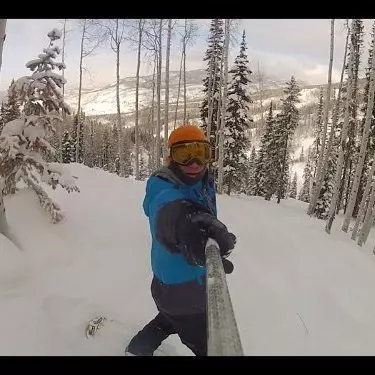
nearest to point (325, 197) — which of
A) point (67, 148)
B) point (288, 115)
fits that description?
point (288, 115)

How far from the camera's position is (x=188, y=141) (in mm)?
2379

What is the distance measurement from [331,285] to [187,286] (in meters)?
4.98

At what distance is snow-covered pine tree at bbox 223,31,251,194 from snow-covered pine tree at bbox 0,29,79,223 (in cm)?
2157

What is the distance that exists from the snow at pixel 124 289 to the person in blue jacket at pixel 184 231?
89cm

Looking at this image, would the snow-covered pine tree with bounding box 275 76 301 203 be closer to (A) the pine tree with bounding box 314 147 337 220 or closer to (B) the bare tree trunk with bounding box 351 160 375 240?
(A) the pine tree with bounding box 314 147 337 220

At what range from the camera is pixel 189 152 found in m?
2.37

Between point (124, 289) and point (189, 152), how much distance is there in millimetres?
3179

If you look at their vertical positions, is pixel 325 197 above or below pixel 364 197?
below

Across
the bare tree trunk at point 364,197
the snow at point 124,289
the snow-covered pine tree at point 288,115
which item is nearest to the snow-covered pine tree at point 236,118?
the snow-covered pine tree at point 288,115

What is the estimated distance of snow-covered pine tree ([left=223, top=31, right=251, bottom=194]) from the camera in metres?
28.0

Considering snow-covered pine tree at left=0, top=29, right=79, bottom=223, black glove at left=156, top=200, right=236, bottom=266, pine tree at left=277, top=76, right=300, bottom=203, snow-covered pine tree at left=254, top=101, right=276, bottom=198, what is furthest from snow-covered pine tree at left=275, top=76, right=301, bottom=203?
black glove at left=156, top=200, right=236, bottom=266

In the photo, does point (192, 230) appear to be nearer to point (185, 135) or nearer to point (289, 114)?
point (185, 135)
